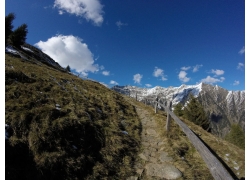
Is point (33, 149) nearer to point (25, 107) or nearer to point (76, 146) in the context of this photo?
point (76, 146)

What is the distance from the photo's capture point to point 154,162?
20.5 ft

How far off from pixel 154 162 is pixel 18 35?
3464 cm

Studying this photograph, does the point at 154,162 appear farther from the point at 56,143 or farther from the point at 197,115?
the point at 197,115

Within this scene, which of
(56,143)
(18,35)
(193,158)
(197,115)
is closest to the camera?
(56,143)

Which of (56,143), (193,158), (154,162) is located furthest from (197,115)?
(56,143)

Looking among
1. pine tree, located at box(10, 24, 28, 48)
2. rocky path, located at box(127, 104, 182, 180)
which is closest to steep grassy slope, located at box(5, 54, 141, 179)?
rocky path, located at box(127, 104, 182, 180)

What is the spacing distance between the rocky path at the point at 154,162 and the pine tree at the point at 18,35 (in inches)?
1281

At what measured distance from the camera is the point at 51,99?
307 inches

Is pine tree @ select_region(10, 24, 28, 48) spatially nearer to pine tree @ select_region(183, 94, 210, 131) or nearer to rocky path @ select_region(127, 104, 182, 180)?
rocky path @ select_region(127, 104, 182, 180)

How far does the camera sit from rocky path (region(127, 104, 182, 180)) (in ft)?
17.5

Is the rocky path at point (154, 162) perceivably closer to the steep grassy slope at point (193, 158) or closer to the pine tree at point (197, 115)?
the steep grassy slope at point (193, 158)

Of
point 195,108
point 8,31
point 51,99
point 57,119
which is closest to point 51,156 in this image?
point 57,119

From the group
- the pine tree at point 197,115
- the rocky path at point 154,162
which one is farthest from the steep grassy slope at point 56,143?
the pine tree at point 197,115

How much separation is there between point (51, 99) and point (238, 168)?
9.08 m
